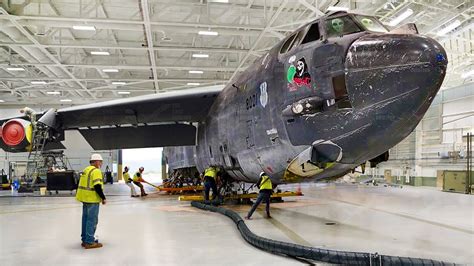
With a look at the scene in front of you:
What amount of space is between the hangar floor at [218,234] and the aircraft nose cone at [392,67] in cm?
265

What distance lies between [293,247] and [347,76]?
2.77 meters

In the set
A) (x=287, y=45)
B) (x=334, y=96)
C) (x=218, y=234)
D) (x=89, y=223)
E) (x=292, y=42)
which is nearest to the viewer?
(x=334, y=96)

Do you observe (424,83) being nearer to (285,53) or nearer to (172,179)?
(285,53)

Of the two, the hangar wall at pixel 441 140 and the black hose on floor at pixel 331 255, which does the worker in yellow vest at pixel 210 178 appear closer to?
the black hose on floor at pixel 331 255

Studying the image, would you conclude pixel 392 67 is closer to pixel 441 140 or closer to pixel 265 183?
pixel 265 183

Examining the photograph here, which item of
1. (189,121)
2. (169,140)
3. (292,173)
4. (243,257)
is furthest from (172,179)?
(243,257)

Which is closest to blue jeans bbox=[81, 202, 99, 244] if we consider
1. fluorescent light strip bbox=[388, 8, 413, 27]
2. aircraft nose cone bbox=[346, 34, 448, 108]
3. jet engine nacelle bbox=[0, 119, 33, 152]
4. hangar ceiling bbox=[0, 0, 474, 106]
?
aircraft nose cone bbox=[346, 34, 448, 108]

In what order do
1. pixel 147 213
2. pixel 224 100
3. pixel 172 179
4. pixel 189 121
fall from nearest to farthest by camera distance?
pixel 224 100 < pixel 147 213 < pixel 189 121 < pixel 172 179

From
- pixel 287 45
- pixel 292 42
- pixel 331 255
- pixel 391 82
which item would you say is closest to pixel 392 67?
pixel 391 82

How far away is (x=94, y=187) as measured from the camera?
7219 mm

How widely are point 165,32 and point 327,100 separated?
1765 centimetres

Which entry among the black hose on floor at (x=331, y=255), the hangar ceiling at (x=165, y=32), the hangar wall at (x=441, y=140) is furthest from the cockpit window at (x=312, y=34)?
the hangar wall at (x=441, y=140)

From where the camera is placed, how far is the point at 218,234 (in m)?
8.23

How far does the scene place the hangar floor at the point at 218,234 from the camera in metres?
6.27
